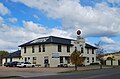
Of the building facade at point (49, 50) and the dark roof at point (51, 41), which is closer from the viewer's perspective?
the building facade at point (49, 50)

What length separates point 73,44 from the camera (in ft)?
236

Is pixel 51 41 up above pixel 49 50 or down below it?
above

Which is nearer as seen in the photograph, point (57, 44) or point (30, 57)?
point (57, 44)

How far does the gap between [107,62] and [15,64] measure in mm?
31711

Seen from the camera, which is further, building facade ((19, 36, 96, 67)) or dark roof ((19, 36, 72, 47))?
dark roof ((19, 36, 72, 47))

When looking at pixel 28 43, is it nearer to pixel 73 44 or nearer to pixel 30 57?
pixel 30 57

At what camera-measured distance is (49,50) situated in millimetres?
65125

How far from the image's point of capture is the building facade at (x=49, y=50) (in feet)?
214

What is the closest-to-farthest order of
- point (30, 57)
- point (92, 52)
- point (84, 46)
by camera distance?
1. point (30, 57)
2. point (84, 46)
3. point (92, 52)

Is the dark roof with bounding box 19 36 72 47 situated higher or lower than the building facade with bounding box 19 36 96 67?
higher

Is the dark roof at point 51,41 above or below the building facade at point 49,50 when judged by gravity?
above

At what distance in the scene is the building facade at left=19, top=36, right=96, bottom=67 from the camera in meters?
65.2

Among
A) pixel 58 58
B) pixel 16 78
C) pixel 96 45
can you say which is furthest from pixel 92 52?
pixel 16 78

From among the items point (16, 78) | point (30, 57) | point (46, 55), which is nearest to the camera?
point (16, 78)
